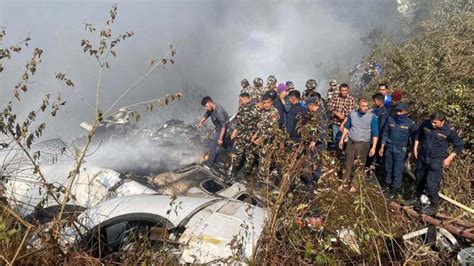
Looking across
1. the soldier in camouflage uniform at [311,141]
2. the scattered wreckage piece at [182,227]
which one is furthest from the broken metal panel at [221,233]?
the soldier in camouflage uniform at [311,141]

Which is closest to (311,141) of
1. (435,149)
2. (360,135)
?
(435,149)

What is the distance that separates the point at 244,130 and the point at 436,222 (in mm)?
3254

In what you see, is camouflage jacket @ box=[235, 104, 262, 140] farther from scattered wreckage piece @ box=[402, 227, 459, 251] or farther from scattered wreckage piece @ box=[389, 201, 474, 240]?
scattered wreckage piece @ box=[402, 227, 459, 251]

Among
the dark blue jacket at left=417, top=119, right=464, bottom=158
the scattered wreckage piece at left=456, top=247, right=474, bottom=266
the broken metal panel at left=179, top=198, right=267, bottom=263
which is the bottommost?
the scattered wreckage piece at left=456, top=247, right=474, bottom=266

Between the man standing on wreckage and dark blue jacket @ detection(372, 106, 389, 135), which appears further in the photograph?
the man standing on wreckage

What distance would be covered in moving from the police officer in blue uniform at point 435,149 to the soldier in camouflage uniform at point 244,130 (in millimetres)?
2397

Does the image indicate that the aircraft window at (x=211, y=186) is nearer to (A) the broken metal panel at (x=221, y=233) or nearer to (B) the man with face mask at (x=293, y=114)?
(B) the man with face mask at (x=293, y=114)

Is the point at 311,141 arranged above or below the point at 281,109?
below

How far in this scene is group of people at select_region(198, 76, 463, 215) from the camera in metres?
5.03

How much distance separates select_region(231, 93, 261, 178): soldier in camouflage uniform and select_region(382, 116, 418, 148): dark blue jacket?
201cm

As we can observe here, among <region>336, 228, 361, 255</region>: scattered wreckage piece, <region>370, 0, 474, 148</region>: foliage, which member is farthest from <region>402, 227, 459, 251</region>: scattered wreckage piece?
<region>370, 0, 474, 148</region>: foliage

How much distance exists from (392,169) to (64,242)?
4617mm

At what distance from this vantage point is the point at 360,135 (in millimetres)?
5914

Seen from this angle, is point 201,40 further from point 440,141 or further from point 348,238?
point 348,238
